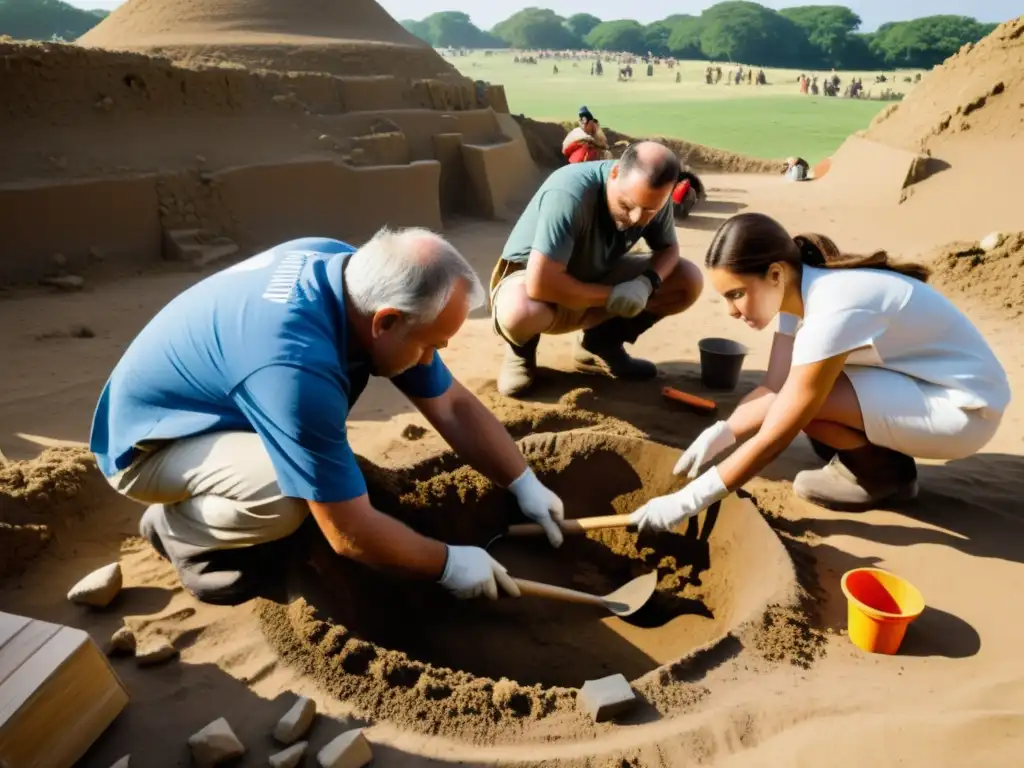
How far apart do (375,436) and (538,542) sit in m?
0.91

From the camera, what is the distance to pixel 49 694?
1.43 m

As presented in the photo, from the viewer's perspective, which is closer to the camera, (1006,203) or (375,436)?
(375,436)

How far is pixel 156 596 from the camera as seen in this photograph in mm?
2086

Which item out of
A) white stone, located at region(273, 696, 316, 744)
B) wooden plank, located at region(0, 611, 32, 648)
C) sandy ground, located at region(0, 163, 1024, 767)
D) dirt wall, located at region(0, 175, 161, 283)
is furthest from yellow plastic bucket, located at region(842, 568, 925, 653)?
dirt wall, located at region(0, 175, 161, 283)

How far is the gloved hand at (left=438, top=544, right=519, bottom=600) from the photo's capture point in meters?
1.96

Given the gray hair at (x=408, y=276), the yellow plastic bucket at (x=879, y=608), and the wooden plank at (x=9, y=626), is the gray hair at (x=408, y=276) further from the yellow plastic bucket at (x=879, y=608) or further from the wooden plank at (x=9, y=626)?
the yellow plastic bucket at (x=879, y=608)

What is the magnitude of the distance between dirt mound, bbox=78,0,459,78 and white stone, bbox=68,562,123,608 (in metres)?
6.83

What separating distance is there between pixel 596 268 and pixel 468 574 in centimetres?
181

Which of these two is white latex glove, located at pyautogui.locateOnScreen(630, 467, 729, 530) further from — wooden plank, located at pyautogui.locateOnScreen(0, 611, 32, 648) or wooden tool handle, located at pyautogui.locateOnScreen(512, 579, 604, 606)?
wooden plank, located at pyautogui.locateOnScreen(0, 611, 32, 648)

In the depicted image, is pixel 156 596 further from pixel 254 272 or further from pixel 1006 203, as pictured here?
pixel 1006 203

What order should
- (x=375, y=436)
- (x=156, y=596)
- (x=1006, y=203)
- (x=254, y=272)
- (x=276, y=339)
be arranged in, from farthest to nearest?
(x=1006, y=203) → (x=375, y=436) → (x=156, y=596) → (x=254, y=272) → (x=276, y=339)

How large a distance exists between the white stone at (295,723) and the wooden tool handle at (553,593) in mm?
665

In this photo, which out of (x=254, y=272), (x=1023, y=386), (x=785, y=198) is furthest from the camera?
(x=785, y=198)

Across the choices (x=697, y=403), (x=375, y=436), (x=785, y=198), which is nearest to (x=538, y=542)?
(x=375, y=436)
